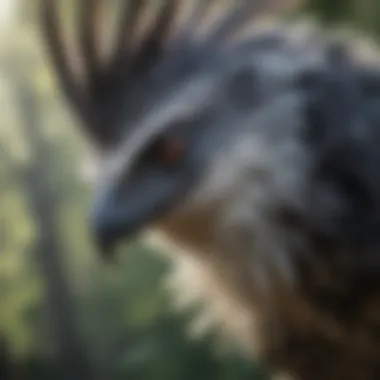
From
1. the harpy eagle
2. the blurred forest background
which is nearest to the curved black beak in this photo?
the harpy eagle

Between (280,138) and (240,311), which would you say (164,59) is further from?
(240,311)

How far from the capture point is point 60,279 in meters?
1.13

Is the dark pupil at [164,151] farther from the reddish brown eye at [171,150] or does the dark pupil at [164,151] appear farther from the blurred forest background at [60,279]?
the blurred forest background at [60,279]

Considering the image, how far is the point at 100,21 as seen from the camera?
100 cm

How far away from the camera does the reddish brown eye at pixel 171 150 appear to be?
3.15 ft

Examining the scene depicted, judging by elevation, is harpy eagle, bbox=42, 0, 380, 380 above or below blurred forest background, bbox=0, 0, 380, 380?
above

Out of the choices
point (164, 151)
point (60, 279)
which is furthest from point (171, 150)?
point (60, 279)

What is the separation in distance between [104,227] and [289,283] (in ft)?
0.71

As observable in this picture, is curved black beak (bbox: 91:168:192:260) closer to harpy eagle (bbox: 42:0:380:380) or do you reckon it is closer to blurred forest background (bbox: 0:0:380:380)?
harpy eagle (bbox: 42:0:380:380)

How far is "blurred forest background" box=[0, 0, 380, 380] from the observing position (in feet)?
3.58

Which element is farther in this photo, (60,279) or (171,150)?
(60,279)

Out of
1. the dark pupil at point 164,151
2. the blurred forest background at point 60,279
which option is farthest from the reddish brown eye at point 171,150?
the blurred forest background at point 60,279

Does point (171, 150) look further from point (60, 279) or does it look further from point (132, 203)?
point (60, 279)

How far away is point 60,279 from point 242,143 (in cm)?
31
